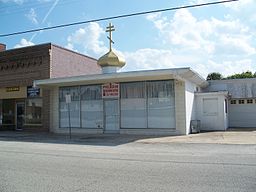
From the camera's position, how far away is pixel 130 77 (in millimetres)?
20766

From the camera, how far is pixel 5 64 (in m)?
28.9

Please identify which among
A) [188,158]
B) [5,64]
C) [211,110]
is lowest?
[188,158]

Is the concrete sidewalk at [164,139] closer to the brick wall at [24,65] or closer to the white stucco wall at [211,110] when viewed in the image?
the white stucco wall at [211,110]

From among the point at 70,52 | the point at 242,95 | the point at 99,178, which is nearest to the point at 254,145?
the point at 99,178

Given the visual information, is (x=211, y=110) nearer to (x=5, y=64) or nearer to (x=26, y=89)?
(x=26, y=89)

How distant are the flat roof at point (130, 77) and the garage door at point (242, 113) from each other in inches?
251

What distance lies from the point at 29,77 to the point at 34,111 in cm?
281

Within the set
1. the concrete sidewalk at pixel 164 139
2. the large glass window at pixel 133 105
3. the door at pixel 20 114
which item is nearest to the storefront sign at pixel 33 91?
the door at pixel 20 114

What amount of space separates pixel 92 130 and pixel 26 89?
7.77m

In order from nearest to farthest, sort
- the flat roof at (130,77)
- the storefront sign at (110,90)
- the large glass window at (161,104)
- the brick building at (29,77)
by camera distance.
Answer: the flat roof at (130,77)
the large glass window at (161,104)
the storefront sign at (110,90)
the brick building at (29,77)

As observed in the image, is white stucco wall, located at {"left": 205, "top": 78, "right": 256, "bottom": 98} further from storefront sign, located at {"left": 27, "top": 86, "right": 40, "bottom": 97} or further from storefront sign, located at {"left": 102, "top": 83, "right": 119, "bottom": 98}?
storefront sign, located at {"left": 27, "top": 86, "right": 40, "bottom": 97}

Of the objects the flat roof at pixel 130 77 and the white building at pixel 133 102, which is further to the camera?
the white building at pixel 133 102

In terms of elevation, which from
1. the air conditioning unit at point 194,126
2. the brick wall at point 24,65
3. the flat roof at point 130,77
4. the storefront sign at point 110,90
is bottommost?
the air conditioning unit at point 194,126

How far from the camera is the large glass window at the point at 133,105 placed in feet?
72.2
